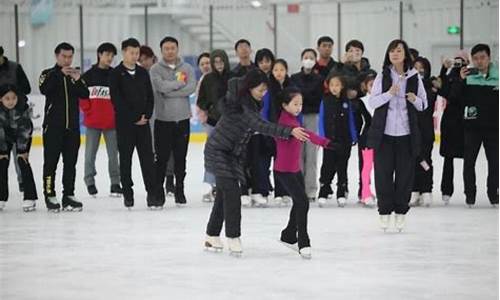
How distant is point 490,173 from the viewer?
915 cm

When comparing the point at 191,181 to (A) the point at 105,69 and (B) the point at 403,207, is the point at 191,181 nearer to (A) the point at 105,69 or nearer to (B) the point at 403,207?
(A) the point at 105,69

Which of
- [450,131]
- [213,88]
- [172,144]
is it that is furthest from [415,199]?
[172,144]

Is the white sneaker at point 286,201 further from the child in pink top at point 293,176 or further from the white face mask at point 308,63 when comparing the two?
the child in pink top at point 293,176

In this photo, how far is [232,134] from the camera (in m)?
6.39

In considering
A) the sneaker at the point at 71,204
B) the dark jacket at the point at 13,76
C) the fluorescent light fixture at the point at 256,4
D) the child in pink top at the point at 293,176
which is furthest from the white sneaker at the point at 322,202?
the fluorescent light fixture at the point at 256,4

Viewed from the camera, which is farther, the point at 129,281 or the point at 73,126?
the point at 73,126

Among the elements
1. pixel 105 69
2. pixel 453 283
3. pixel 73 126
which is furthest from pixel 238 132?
pixel 105 69

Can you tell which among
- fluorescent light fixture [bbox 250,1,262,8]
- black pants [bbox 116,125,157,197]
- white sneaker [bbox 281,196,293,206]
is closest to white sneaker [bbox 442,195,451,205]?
white sneaker [bbox 281,196,293,206]

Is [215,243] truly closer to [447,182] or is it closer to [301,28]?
[447,182]

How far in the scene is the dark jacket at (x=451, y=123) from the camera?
9.37 metres

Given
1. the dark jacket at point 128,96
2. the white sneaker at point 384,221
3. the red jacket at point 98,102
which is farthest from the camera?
the red jacket at point 98,102

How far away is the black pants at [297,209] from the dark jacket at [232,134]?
0.28m

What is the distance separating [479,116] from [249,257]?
337cm

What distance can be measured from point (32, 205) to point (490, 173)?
143 inches
